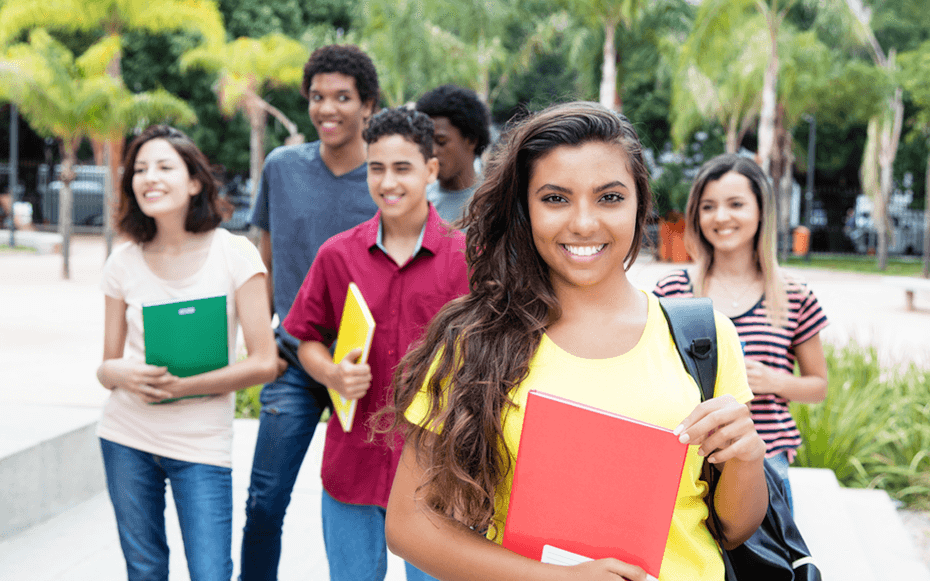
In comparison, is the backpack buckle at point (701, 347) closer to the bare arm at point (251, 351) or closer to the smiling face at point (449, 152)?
the bare arm at point (251, 351)

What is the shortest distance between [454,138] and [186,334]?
157 cm

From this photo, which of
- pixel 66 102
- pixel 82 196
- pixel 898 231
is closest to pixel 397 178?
pixel 66 102

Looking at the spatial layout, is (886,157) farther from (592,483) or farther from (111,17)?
(592,483)

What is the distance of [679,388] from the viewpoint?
1441 mm

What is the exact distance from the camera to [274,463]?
9.20 feet

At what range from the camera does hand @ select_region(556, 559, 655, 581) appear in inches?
49.7

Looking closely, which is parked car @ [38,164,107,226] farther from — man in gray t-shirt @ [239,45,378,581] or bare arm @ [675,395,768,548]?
bare arm @ [675,395,768,548]

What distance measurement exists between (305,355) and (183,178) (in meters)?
0.74

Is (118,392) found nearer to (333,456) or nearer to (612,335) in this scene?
(333,456)

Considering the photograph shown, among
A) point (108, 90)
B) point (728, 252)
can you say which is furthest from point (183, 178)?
point (108, 90)

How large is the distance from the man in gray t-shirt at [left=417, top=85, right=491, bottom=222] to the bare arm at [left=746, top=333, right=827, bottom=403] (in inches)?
57.0

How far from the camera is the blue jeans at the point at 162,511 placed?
7.88ft

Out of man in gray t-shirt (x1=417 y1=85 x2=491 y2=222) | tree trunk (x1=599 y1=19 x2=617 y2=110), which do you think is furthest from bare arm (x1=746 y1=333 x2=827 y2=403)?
tree trunk (x1=599 y1=19 x2=617 y2=110)

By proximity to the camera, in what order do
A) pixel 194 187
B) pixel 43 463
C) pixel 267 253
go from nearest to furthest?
pixel 194 187
pixel 267 253
pixel 43 463
